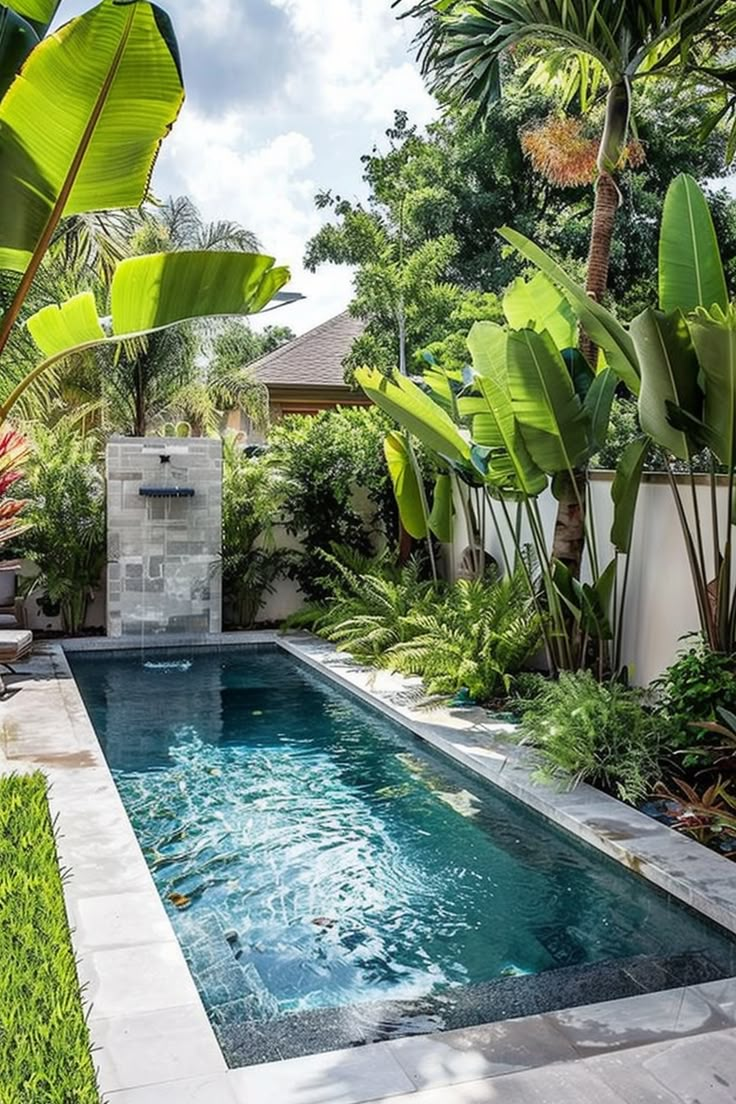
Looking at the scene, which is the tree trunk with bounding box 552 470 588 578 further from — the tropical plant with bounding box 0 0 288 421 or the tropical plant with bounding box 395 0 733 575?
the tropical plant with bounding box 0 0 288 421

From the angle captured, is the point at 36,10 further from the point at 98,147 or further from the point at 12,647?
the point at 12,647

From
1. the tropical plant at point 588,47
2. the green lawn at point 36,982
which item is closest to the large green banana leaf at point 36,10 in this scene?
the green lawn at point 36,982

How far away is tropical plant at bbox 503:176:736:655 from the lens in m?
5.80

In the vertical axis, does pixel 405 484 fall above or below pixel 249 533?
above

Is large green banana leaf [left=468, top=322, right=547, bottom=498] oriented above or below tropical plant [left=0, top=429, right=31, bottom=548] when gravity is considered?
above

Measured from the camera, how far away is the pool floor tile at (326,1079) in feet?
9.57

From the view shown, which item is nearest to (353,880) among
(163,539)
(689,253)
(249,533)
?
(689,253)

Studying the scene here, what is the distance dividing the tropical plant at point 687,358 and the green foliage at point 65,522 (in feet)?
24.2

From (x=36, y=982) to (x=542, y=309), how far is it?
21.8ft

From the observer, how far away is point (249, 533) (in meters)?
13.0

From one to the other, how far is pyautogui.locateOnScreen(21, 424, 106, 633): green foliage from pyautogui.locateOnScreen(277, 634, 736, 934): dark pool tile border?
465 cm

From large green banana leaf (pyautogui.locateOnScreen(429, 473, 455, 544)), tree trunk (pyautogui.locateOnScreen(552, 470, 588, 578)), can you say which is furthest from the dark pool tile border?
large green banana leaf (pyautogui.locateOnScreen(429, 473, 455, 544))

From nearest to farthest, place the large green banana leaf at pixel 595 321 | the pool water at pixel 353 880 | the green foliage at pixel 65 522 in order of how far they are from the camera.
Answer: the pool water at pixel 353 880 < the large green banana leaf at pixel 595 321 < the green foliage at pixel 65 522

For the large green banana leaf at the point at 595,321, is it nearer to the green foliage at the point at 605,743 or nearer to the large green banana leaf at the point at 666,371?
the large green banana leaf at the point at 666,371
